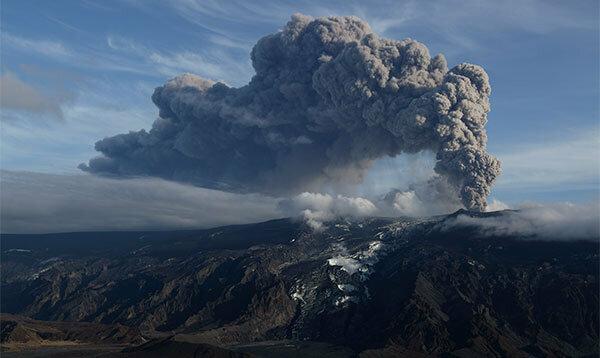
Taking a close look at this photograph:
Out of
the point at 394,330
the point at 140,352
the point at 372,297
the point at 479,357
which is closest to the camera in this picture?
the point at 140,352

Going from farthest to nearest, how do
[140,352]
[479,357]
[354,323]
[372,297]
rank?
[372,297] < [354,323] < [479,357] < [140,352]

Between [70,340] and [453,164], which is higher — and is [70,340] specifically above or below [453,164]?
below

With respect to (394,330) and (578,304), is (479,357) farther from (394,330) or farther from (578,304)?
(578,304)

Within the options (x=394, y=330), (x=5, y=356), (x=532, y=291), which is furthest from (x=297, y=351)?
(x=532, y=291)

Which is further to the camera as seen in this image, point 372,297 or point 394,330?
point 372,297

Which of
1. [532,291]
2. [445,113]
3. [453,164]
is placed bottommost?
[532,291]

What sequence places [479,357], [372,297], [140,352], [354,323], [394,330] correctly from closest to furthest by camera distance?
[140,352], [479,357], [394,330], [354,323], [372,297]

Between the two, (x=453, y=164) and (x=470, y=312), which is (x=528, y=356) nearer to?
(x=470, y=312)

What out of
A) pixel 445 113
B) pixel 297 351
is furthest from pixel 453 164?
pixel 297 351

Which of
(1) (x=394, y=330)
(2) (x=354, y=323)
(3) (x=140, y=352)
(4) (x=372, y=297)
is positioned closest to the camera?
(3) (x=140, y=352)
